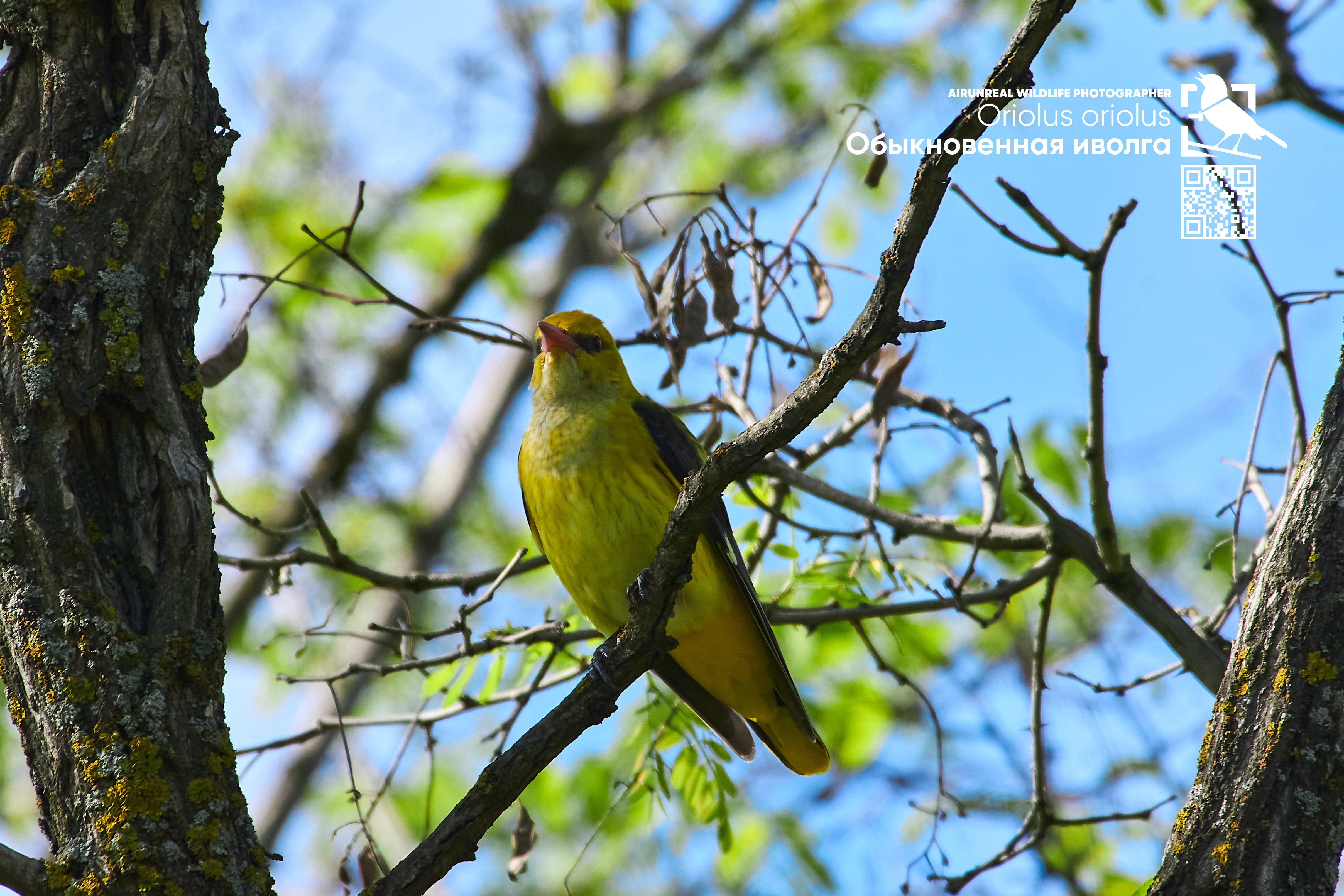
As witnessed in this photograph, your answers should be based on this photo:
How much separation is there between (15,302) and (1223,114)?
402 cm

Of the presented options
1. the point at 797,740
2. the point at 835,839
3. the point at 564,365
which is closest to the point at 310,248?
the point at 564,365

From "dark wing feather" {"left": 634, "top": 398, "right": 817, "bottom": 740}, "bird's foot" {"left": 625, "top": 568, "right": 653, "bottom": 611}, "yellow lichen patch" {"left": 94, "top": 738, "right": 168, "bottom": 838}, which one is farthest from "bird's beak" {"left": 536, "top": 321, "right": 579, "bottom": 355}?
"yellow lichen patch" {"left": 94, "top": 738, "right": 168, "bottom": 838}

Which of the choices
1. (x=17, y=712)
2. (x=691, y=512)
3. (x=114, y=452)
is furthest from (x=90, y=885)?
(x=691, y=512)

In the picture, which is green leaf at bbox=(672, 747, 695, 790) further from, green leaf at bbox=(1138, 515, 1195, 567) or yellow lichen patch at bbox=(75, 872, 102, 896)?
green leaf at bbox=(1138, 515, 1195, 567)

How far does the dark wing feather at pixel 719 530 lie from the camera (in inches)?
139

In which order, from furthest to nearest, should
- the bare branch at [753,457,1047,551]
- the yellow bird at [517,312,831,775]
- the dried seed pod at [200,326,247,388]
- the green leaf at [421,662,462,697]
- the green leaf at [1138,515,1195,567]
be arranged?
the green leaf at [1138,515,1195,567] < the green leaf at [421,662,462,697] < the yellow bird at [517,312,831,775] < the bare branch at [753,457,1047,551] < the dried seed pod at [200,326,247,388]

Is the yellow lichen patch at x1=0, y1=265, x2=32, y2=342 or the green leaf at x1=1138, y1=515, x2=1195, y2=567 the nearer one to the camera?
the yellow lichen patch at x1=0, y1=265, x2=32, y2=342

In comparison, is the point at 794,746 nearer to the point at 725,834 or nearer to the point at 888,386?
the point at 725,834

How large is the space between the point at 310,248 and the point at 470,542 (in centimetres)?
621

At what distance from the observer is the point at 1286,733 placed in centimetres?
227

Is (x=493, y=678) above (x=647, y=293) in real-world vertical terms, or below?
below

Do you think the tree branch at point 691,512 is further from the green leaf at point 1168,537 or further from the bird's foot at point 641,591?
the green leaf at point 1168,537

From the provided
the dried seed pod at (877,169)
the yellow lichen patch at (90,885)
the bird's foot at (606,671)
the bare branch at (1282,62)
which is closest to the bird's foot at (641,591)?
the bird's foot at (606,671)

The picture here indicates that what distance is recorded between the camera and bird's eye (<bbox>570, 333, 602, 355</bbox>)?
14.0ft
